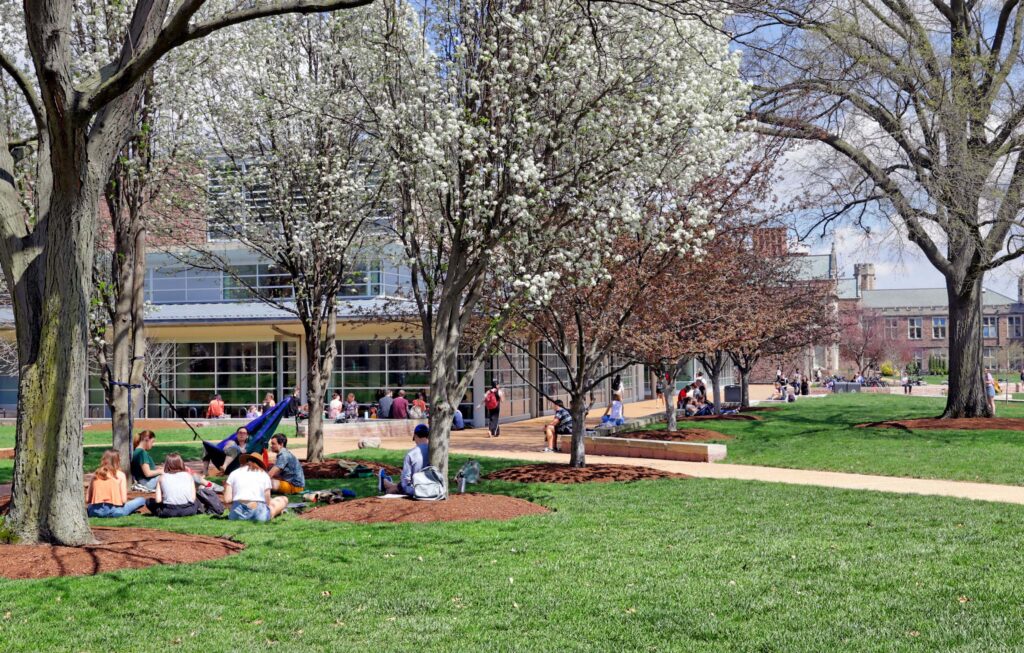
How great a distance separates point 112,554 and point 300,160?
9287mm

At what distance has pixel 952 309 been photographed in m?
24.6

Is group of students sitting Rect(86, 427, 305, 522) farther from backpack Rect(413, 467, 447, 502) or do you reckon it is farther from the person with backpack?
the person with backpack

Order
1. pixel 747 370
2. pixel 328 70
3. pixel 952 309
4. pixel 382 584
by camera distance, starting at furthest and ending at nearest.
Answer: pixel 747 370, pixel 952 309, pixel 328 70, pixel 382 584

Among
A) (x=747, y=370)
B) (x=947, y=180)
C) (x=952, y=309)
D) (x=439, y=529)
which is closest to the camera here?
(x=439, y=529)

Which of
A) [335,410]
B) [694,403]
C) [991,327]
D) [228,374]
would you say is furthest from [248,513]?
[991,327]

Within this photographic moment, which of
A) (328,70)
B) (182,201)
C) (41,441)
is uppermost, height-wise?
(328,70)

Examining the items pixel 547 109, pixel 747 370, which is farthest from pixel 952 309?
pixel 547 109

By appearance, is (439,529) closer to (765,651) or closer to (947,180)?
(765,651)

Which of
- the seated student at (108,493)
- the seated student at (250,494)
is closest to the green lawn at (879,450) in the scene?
the seated student at (250,494)

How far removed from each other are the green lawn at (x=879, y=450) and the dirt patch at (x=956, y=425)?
576mm

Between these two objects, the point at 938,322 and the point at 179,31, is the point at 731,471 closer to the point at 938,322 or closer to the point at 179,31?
the point at 179,31

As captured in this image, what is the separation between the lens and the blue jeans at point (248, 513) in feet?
35.8

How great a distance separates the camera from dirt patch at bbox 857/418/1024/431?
70.1ft

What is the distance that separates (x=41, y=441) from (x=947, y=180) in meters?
18.4
